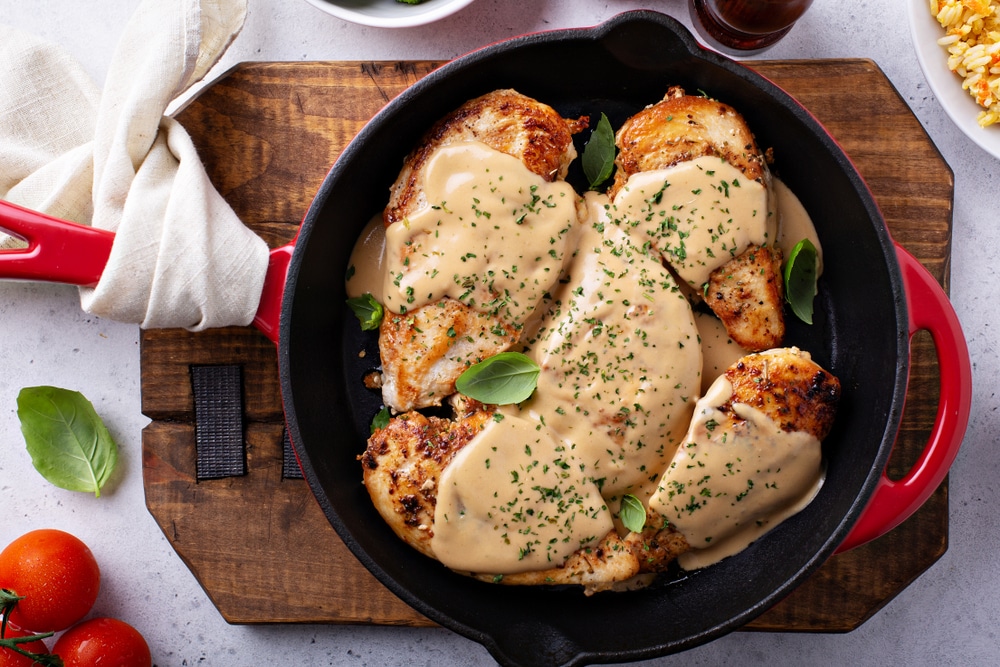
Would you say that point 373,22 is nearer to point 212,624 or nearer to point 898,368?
point 898,368

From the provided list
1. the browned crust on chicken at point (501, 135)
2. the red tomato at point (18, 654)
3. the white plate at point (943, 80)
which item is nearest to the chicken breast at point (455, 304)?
the browned crust on chicken at point (501, 135)

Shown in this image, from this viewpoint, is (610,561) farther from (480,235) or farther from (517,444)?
(480,235)

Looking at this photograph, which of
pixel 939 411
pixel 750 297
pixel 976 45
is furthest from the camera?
pixel 976 45

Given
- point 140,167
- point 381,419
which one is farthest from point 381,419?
point 140,167

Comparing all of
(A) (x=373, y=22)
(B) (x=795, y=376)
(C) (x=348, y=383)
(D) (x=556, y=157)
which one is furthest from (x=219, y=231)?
(B) (x=795, y=376)

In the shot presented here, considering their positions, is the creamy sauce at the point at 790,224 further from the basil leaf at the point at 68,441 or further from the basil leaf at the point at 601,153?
the basil leaf at the point at 68,441

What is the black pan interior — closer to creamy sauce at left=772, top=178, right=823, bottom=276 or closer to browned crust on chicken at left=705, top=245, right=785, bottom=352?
creamy sauce at left=772, top=178, right=823, bottom=276
